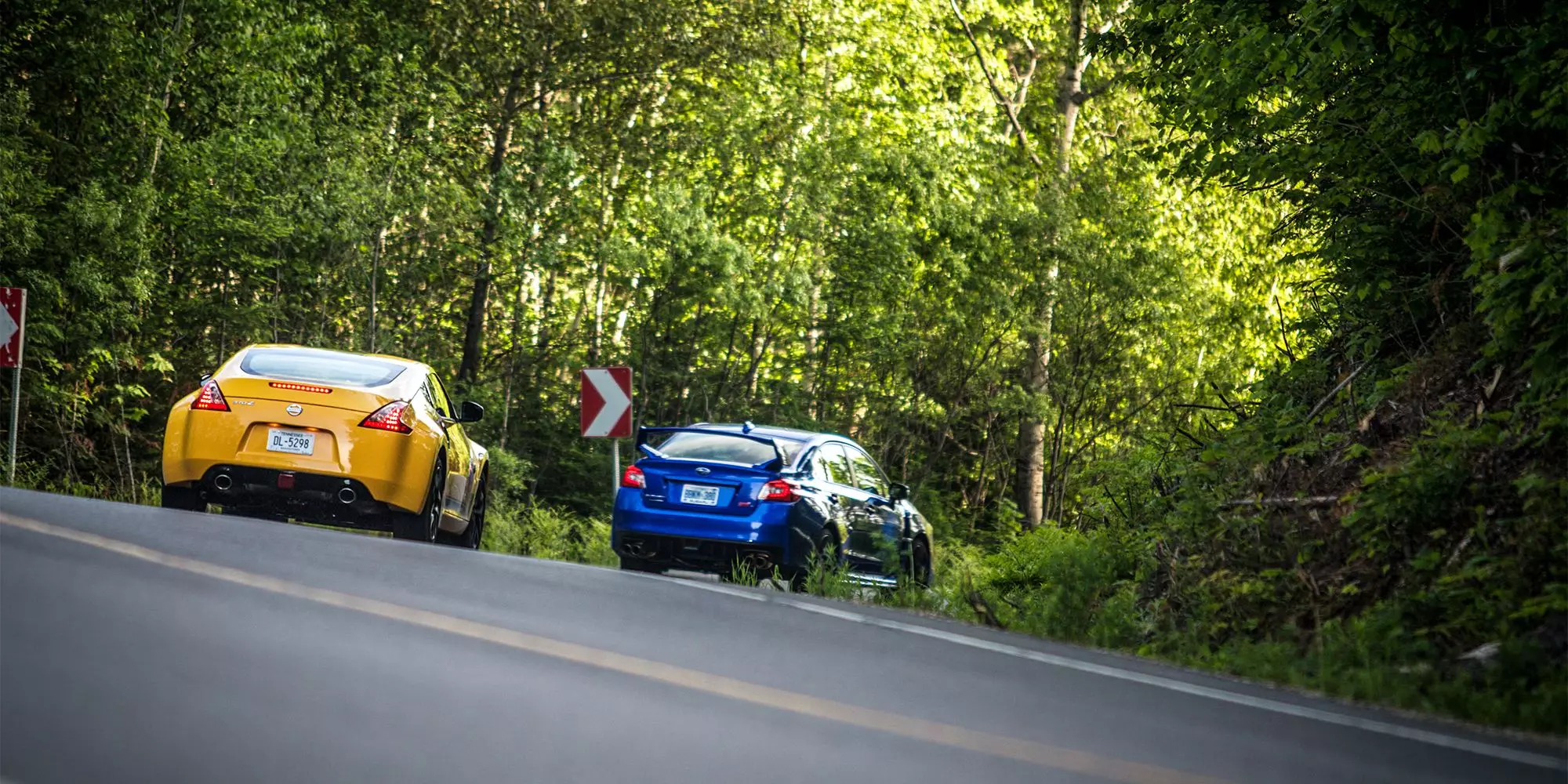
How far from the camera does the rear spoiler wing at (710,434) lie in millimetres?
14703

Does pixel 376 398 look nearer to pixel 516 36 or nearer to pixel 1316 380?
pixel 1316 380

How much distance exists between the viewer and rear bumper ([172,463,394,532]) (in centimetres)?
1356

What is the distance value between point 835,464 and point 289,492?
5.00 meters

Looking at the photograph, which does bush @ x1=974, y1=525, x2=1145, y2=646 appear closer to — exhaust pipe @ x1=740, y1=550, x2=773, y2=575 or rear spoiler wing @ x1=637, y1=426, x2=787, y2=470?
exhaust pipe @ x1=740, y1=550, x2=773, y2=575

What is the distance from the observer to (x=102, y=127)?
24828mm

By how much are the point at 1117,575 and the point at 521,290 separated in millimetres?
22946

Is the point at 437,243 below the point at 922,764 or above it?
A: above

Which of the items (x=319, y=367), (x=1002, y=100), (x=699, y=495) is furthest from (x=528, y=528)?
Result: (x=1002, y=100)

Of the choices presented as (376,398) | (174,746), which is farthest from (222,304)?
(174,746)

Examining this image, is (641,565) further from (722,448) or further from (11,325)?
(11,325)

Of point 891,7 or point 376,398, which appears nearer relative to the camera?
point 376,398

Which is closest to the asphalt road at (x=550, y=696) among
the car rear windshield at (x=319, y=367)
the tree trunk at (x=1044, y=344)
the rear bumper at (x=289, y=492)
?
the rear bumper at (x=289, y=492)

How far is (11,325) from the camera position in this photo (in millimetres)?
20344

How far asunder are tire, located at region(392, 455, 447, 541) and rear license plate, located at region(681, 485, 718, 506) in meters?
2.18
